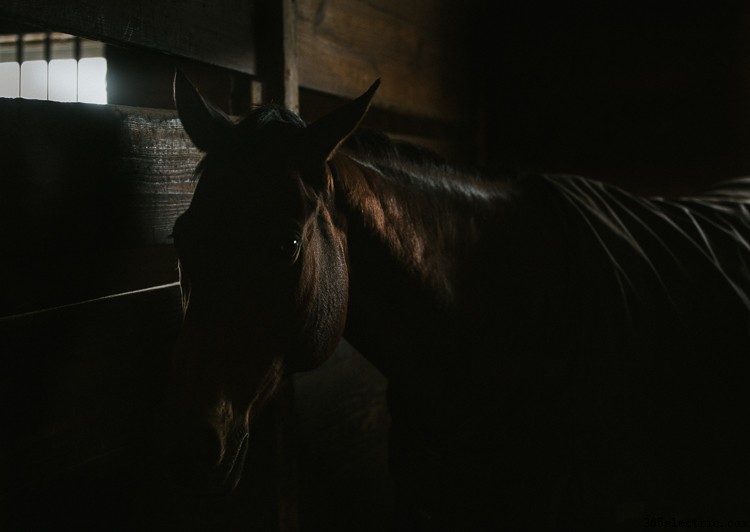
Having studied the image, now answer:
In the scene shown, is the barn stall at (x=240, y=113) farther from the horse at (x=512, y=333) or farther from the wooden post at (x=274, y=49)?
the horse at (x=512, y=333)

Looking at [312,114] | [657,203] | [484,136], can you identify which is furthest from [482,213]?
[484,136]

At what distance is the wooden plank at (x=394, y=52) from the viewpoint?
1945 mm

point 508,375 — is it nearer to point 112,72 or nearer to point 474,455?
point 474,455

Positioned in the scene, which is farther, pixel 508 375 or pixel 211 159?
pixel 508 375

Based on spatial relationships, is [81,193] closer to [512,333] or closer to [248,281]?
[248,281]

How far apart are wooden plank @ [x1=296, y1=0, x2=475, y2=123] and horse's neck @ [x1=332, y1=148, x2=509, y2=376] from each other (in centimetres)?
84

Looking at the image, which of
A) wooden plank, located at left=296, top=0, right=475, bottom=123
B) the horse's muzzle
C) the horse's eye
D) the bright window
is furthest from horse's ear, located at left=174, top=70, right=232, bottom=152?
the bright window

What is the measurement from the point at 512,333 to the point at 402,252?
13.0 inches

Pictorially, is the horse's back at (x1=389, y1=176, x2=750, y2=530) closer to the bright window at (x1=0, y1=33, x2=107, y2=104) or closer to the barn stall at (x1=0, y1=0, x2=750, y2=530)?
the barn stall at (x1=0, y1=0, x2=750, y2=530)

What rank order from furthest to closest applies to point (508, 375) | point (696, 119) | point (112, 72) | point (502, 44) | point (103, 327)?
point (502, 44) < point (696, 119) < point (112, 72) < point (508, 375) < point (103, 327)

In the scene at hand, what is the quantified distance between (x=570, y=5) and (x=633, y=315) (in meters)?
2.65

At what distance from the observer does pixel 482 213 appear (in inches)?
52.6

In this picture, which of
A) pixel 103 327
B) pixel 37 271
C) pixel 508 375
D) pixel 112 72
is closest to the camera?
pixel 37 271

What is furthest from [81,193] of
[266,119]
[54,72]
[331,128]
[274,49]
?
[54,72]
